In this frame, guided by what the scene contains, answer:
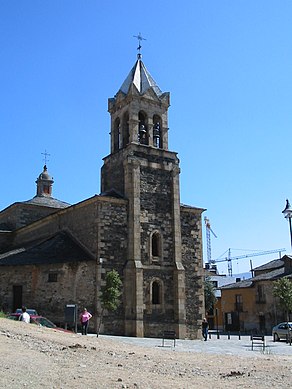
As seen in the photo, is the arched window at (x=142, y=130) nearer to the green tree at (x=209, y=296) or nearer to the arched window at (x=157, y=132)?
the arched window at (x=157, y=132)

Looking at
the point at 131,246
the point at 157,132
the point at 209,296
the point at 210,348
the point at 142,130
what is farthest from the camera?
the point at 209,296

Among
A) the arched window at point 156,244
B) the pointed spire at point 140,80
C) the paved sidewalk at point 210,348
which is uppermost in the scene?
the pointed spire at point 140,80

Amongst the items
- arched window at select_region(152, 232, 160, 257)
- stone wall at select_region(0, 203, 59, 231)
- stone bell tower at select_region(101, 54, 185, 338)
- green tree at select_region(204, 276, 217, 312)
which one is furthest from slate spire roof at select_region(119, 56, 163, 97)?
green tree at select_region(204, 276, 217, 312)

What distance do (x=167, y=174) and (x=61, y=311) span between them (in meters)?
11.3

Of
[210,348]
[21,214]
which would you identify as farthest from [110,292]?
[21,214]

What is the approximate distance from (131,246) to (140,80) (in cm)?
1200

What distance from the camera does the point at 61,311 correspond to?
2962cm

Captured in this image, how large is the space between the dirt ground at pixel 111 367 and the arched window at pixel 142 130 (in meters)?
17.5

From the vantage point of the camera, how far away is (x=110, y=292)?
27.6 meters

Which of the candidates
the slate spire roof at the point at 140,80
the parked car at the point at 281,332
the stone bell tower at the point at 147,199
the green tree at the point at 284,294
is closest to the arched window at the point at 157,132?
the stone bell tower at the point at 147,199

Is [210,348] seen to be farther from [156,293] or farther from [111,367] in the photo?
[111,367]

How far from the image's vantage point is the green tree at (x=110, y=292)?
27562mm

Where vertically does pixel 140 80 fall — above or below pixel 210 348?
above

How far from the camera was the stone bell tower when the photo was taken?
98.0 feet
